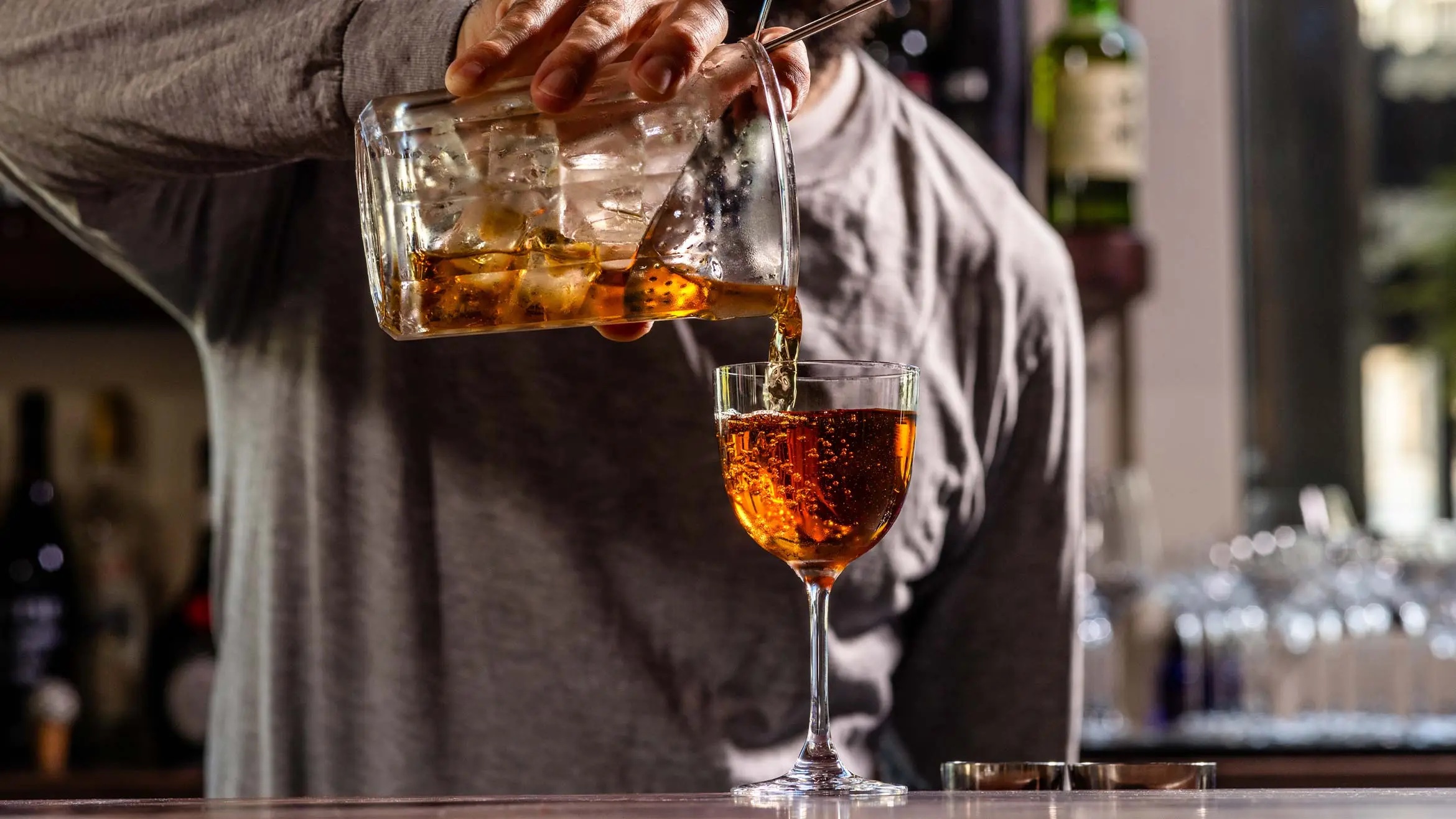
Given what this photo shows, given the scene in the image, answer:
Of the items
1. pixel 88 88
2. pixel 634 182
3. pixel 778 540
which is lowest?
pixel 778 540

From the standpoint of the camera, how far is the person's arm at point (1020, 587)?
1.36 meters

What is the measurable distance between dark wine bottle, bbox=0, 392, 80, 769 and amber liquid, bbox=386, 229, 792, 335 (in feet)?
4.63

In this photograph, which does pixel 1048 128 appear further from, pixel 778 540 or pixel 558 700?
pixel 778 540

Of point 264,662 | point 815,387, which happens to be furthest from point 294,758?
point 815,387

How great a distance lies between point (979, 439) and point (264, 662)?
0.59 meters

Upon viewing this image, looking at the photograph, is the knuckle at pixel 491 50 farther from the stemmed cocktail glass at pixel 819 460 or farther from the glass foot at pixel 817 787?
the glass foot at pixel 817 787

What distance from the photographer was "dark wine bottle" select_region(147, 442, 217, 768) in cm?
192

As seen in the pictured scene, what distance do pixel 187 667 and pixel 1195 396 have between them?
1367 mm

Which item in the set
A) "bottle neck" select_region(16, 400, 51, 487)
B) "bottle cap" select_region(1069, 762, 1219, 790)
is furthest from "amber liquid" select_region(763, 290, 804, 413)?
"bottle neck" select_region(16, 400, 51, 487)

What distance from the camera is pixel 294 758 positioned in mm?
1225

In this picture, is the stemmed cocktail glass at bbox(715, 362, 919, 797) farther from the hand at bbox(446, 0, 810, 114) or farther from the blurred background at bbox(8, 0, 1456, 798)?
the blurred background at bbox(8, 0, 1456, 798)

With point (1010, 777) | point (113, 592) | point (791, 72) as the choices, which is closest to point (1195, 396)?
point (113, 592)

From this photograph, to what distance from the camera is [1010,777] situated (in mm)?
661

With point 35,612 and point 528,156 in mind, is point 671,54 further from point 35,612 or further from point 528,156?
point 35,612
